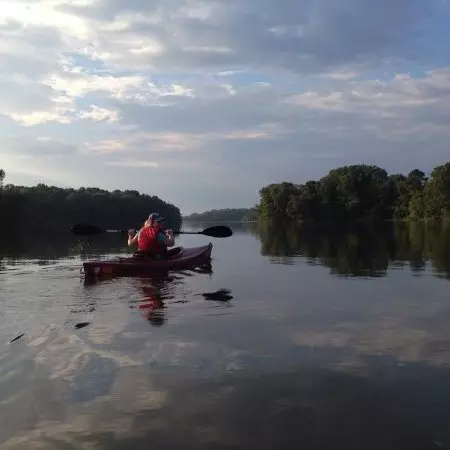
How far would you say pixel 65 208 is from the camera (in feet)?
310

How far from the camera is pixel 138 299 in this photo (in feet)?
40.6

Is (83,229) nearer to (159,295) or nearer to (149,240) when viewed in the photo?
(149,240)

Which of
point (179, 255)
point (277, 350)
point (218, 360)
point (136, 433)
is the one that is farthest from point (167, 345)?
point (179, 255)

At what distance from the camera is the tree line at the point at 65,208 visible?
257ft

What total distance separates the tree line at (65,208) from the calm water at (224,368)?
227 feet

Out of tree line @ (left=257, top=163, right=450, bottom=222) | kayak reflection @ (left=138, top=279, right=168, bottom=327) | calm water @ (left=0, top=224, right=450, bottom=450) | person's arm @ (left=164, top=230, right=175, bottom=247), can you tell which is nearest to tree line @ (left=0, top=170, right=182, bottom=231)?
tree line @ (left=257, top=163, right=450, bottom=222)

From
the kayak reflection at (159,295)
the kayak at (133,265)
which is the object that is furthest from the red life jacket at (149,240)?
the kayak reflection at (159,295)

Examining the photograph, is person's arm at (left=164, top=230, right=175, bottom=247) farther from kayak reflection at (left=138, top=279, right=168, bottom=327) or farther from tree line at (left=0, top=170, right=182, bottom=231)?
tree line at (left=0, top=170, right=182, bottom=231)

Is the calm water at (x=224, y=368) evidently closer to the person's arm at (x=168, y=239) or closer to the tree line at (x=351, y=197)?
the person's arm at (x=168, y=239)

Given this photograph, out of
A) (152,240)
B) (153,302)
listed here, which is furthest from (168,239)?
(153,302)

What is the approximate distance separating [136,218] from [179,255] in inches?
3977

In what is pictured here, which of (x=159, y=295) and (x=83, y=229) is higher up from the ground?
(x=83, y=229)

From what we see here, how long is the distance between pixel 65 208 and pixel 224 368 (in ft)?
301

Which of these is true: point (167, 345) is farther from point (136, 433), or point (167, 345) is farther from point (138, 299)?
point (138, 299)
